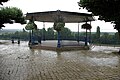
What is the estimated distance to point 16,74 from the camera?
913 cm

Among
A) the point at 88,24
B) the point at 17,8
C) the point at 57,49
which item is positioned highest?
the point at 17,8

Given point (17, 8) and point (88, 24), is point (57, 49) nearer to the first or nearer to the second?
point (88, 24)

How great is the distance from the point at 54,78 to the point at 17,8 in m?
28.1

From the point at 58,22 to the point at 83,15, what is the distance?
3.72 meters

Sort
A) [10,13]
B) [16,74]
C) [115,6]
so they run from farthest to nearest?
[10,13] → [16,74] → [115,6]

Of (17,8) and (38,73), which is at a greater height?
(17,8)

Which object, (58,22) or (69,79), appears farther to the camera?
(58,22)

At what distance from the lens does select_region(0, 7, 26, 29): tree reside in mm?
31864

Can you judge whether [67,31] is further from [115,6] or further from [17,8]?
[115,6]

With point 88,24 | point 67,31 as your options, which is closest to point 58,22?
point 88,24

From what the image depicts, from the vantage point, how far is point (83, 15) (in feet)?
71.3

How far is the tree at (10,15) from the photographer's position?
3186cm

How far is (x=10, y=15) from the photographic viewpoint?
32469 mm

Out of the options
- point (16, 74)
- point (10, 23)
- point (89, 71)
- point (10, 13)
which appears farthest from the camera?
point (10, 23)
